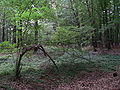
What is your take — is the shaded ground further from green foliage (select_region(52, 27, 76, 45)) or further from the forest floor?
green foliage (select_region(52, 27, 76, 45))

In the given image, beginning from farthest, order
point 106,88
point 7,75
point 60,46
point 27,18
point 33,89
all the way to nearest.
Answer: point 60,46 < point 7,75 < point 27,18 < point 33,89 < point 106,88

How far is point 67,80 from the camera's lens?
847 centimetres

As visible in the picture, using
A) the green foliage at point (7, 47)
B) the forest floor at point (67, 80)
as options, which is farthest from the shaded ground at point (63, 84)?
the green foliage at point (7, 47)

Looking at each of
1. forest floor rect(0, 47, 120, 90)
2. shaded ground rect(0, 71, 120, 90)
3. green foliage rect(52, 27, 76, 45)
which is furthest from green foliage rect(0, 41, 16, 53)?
green foliage rect(52, 27, 76, 45)

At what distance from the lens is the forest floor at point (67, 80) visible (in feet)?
22.8

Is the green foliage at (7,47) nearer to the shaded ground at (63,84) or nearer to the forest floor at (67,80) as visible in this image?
the forest floor at (67,80)

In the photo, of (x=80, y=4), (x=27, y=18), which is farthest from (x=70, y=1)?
(x=27, y=18)

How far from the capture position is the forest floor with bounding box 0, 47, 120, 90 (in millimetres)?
6945

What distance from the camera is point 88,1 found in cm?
2055

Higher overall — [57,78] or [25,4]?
[25,4]

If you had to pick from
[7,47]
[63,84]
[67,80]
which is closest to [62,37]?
[67,80]

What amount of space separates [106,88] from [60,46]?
4647 mm

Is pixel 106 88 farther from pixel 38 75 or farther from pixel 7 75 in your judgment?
pixel 7 75

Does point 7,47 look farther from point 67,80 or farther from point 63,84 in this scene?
point 67,80
